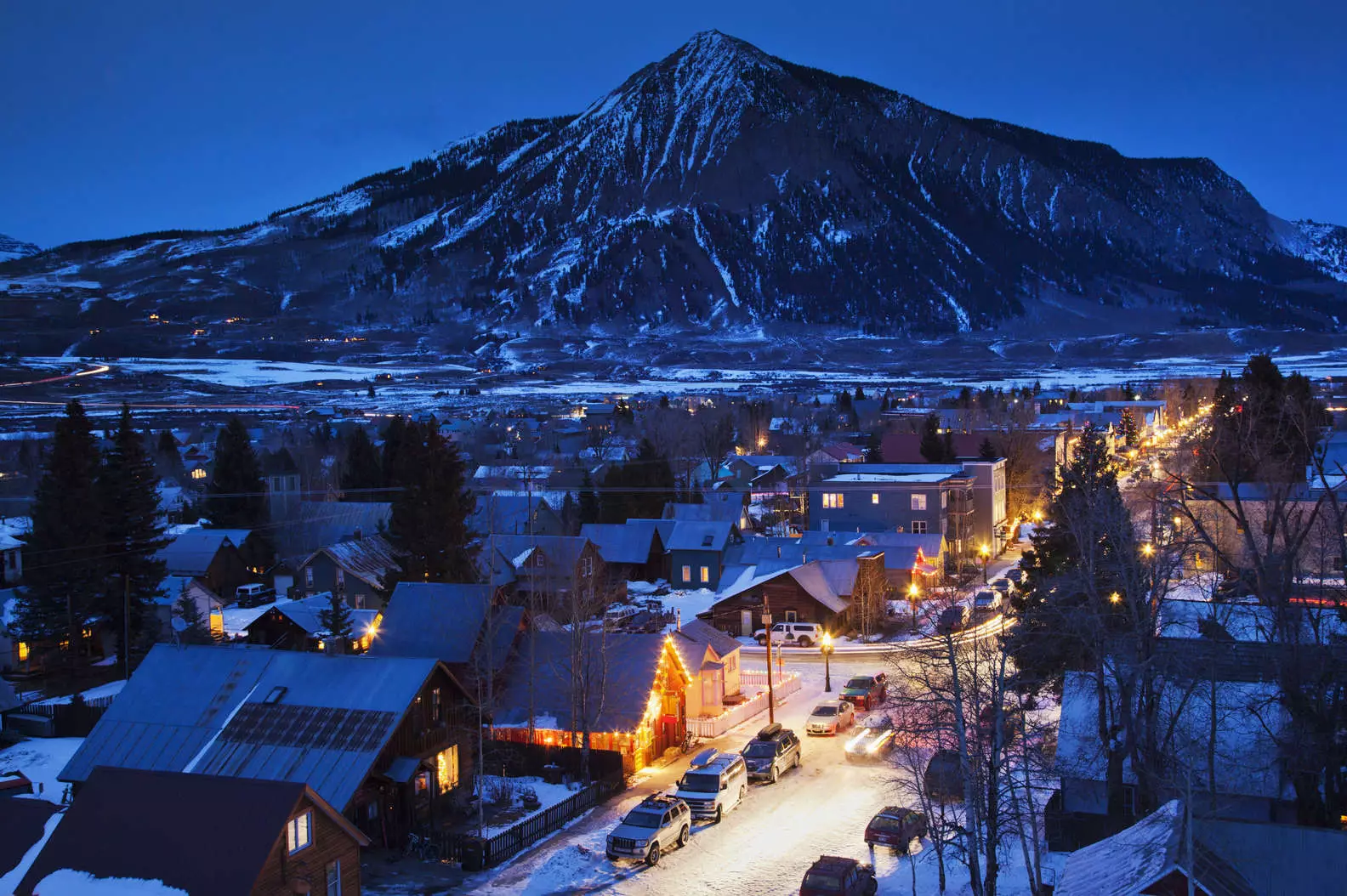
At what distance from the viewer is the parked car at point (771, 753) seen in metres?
26.7

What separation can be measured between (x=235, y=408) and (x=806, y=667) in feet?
433

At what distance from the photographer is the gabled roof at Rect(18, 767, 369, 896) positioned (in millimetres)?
16531

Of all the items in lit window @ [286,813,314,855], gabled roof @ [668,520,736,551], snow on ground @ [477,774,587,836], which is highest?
gabled roof @ [668,520,736,551]

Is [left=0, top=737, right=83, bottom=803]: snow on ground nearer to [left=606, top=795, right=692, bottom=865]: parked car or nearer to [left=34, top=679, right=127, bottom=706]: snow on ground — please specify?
[left=34, top=679, right=127, bottom=706]: snow on ground

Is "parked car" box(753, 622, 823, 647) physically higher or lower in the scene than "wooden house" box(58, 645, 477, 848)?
lower

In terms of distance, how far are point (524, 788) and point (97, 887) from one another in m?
11.6

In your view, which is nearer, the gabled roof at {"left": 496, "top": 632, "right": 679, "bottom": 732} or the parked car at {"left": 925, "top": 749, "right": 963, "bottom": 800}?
the parked car at {"left": 925, "top": 749, "right": 963, "bottom": 800}

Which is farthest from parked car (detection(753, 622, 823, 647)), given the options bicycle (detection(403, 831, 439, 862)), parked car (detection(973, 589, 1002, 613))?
bicycle (detection(403, 831, 439, 862))

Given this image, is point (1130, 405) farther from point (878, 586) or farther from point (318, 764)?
point (318, 764)

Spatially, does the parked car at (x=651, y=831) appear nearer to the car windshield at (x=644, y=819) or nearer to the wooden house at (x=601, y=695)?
the car windshield at (x=644, y=819)

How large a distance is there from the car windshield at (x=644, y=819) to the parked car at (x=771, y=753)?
15.0 ft


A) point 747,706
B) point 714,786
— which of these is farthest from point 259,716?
point 747,706

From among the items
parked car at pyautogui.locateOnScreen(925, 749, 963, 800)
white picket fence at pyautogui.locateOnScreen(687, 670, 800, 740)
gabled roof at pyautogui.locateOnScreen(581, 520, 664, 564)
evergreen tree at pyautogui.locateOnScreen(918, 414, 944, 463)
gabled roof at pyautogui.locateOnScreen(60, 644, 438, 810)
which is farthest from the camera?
evergreen tree at pyautogui.locateOnScreen(918, 414, 944, 463)

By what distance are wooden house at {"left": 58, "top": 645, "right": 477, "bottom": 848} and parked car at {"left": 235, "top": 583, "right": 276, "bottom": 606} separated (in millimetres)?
28694
